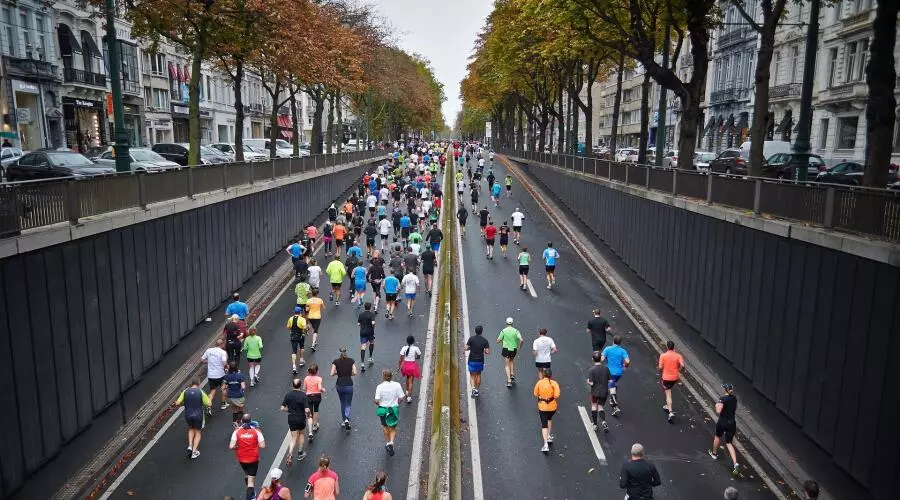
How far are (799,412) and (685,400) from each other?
3.54 metres

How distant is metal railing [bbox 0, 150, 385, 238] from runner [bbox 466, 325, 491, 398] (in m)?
8.09

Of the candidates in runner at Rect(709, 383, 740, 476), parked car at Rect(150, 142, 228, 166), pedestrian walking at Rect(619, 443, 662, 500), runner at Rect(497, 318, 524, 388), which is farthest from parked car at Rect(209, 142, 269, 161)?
pedestrian walking at Rect(619, 443, 662, 500)

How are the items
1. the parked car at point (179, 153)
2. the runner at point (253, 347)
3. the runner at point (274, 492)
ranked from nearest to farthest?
the runner at point (274, 492) < the runner at point (253, 347) < the parked car at point (179, 153)

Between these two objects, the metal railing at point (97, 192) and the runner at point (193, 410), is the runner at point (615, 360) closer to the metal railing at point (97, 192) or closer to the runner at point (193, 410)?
the runner at point (193, 410)

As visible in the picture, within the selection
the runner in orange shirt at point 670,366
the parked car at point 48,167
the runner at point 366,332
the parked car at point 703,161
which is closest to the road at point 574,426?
the runner in orange shirt at point 670,366

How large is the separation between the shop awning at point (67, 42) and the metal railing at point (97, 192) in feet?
85.2

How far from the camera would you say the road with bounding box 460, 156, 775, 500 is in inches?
453

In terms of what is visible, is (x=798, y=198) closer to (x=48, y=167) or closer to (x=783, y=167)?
(x=783, y=167)

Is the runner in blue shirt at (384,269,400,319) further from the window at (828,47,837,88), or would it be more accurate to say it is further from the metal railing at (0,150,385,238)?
the window at (828,47,837,88)

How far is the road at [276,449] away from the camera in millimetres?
11312

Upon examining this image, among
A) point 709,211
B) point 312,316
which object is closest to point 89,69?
point 312,316

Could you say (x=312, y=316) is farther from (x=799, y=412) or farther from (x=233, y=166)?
(x=799, y=412)

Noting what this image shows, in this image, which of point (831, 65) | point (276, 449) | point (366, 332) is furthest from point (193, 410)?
point (831, 65)

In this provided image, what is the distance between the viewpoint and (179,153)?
34.2 metres
